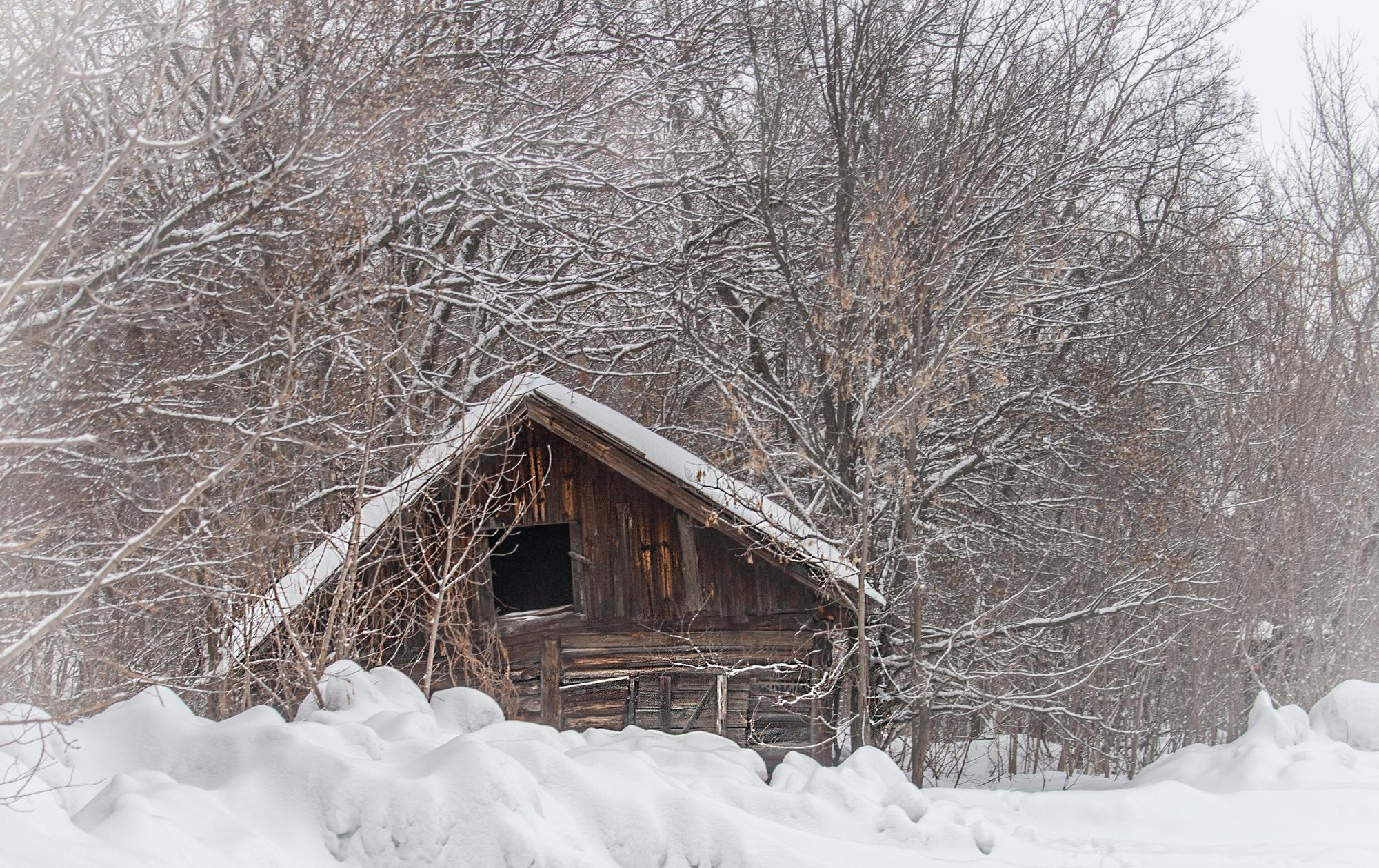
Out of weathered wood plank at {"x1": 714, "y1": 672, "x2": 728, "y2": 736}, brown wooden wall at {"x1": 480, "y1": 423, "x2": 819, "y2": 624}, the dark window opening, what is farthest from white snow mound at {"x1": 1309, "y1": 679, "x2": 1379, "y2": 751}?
the dark window opening

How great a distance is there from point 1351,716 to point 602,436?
6.96 m

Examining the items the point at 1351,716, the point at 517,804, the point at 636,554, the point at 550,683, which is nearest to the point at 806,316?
the point at 636,554

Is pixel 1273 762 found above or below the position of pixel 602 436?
below

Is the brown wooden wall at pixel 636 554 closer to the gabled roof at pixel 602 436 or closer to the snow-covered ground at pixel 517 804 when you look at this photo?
the gabled roof at pixel 602 436

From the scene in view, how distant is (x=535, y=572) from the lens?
562 inches

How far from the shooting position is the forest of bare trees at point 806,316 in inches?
430

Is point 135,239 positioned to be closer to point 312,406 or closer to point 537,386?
point 312,406

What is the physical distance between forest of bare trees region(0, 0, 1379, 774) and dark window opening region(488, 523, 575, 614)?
6.50 feet

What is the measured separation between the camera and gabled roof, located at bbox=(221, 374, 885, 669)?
9.00m

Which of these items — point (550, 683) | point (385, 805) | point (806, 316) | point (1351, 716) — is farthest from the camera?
point (806, 316)

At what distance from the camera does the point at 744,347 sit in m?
16.4

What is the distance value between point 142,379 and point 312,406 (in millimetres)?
2323

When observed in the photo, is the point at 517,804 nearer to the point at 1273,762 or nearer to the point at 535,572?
the point at 1273,762

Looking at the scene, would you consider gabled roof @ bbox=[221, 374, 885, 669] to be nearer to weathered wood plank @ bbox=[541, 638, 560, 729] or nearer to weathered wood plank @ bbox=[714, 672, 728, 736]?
weathered wood plank @ bbox=[714, 672, 728, 736]
